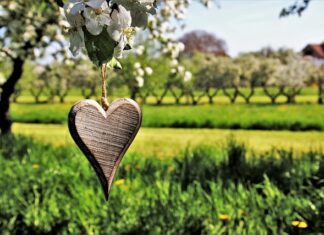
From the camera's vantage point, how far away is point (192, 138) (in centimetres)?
1675

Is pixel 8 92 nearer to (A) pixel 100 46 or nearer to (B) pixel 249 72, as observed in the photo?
(A) pixel 100 46

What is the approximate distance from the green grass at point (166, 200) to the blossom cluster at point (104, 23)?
3.21 meters

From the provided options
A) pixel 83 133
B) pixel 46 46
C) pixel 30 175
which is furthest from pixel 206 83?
pixel 83 133

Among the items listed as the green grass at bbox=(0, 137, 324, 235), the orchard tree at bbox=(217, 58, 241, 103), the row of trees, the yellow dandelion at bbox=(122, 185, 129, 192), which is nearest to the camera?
the green grass at bbox=(0, 137, 324, 235)

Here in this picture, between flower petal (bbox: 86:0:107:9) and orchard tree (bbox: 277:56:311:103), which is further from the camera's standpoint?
orchard tree (bbox: 277:56:311:103)

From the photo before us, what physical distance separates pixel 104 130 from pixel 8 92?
945 centimetres

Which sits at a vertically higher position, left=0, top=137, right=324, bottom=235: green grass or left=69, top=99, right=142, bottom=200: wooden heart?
left=69, top=99, right=142, bottom=200: wooden heart

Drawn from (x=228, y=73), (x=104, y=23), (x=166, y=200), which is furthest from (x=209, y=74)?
(x=104, y=23)

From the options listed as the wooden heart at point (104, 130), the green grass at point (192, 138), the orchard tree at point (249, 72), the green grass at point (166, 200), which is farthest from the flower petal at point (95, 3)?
the orchard tree at point (249, 72)

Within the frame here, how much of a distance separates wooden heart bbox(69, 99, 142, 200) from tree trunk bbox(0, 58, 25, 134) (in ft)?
29.5

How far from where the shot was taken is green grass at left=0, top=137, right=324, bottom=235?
15.5 ft

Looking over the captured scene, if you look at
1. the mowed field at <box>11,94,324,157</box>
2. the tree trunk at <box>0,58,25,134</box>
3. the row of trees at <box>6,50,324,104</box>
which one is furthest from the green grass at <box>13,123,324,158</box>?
the row of trees at <box>6,50,324,104</box>

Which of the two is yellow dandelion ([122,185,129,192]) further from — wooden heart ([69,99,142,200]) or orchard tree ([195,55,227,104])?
orchard tree ([195,55,227,104])

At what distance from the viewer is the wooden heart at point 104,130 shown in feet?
4.57
